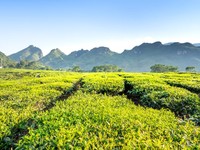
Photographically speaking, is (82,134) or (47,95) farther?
(47,95)

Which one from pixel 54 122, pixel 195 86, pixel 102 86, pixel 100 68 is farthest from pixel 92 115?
pixel 100 68

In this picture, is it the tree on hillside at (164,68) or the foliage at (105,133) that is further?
the tree on hillside at (164,68)

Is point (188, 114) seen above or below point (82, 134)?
below

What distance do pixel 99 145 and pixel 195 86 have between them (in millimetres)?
14902

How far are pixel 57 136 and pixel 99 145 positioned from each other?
133 centimetres

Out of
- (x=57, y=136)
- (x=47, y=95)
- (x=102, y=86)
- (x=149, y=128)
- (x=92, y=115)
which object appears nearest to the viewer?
(x=57, y=136)

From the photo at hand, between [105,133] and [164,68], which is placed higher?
[105,133]

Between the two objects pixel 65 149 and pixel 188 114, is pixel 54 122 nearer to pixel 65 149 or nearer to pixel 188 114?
pixel 65 149

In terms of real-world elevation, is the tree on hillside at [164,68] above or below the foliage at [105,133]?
below

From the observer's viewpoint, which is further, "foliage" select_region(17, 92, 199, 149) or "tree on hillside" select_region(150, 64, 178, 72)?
"tree on hillside" select_region(150, 64, 178, 72)

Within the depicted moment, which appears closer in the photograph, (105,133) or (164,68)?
(105,133)

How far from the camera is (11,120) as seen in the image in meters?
8.67

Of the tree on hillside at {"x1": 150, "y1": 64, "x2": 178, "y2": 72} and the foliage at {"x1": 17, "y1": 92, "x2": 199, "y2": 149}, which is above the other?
the foliage at {"x1": 17, "y1": 92, "x2": 199, "y2": 149}

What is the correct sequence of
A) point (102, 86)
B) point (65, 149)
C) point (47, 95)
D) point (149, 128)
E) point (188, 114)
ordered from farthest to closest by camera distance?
point (102, 86) < point (47, 95) < point (188, 114) < point (149, 128) < point (65, 149)
